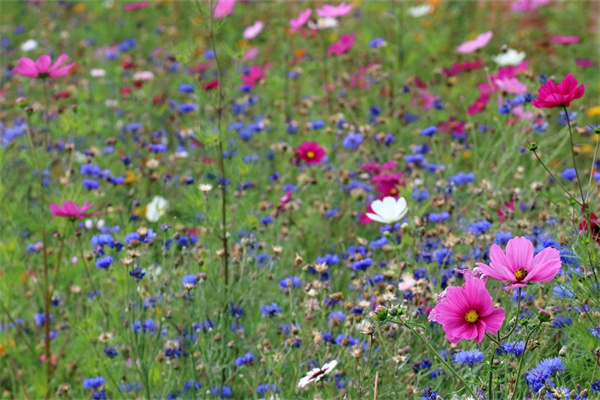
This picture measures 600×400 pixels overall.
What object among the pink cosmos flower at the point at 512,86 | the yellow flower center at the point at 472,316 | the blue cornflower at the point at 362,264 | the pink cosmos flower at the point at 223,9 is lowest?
the pink cosmos flower at the point at 512,86

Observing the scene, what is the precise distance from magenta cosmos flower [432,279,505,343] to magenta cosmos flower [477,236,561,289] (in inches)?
1.5

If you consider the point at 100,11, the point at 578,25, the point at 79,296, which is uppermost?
the point at 79,296

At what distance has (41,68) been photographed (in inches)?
86.0

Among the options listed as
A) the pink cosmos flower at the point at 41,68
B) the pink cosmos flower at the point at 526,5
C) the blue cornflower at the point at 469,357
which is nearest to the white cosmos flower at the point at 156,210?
the pink cosmos flower at the point at 41,68

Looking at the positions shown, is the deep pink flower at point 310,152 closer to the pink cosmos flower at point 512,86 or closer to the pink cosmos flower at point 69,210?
the pink cosmos flower at point 512,86

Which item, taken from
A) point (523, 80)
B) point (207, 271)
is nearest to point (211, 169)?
point (207, 271)

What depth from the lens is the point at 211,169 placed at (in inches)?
90.1

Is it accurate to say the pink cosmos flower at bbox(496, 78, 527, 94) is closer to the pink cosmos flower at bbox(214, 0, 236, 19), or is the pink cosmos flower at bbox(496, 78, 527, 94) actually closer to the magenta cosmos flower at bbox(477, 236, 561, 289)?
the pink cosmos flower at bbox(214, 0, 236, 19)

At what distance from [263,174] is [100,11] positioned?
9.91ft

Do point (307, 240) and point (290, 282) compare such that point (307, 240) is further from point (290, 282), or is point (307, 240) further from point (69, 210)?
point (69, 210)

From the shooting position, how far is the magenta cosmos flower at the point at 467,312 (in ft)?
4.23

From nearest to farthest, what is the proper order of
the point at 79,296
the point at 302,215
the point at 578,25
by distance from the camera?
the point at 79,296 → the point at 302,215 → the point at 578,25

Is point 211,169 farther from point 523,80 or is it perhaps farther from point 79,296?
point 523,80

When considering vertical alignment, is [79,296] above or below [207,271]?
below
